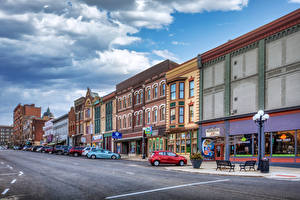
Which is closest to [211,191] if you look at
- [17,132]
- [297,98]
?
[297,98]

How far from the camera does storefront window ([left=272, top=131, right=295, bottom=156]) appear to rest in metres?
26.0

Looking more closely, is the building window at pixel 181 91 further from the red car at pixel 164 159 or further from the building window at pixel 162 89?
the red car at pixel 164 159

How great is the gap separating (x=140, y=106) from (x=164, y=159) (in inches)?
834

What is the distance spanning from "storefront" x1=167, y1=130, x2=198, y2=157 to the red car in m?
6.63

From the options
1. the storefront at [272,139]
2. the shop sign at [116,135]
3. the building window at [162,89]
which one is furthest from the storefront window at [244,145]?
the shop sign at [116,135]

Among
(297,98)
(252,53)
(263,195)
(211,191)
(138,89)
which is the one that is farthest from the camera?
(138,89)

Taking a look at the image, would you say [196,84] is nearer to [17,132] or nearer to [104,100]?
[104,100]

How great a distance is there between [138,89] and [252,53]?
81.7 feet

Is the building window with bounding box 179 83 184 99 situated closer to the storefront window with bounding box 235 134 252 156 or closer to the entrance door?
the entrance door

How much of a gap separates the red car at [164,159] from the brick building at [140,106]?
12.5 m

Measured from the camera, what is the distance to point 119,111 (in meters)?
59.0

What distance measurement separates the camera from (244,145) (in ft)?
101

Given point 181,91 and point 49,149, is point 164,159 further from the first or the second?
point 49,149

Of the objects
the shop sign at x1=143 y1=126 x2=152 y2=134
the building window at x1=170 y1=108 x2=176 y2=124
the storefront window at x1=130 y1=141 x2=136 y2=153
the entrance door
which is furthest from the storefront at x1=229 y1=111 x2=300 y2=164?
the storefront window at x1=130 y1=141 x2=136 y2=153
